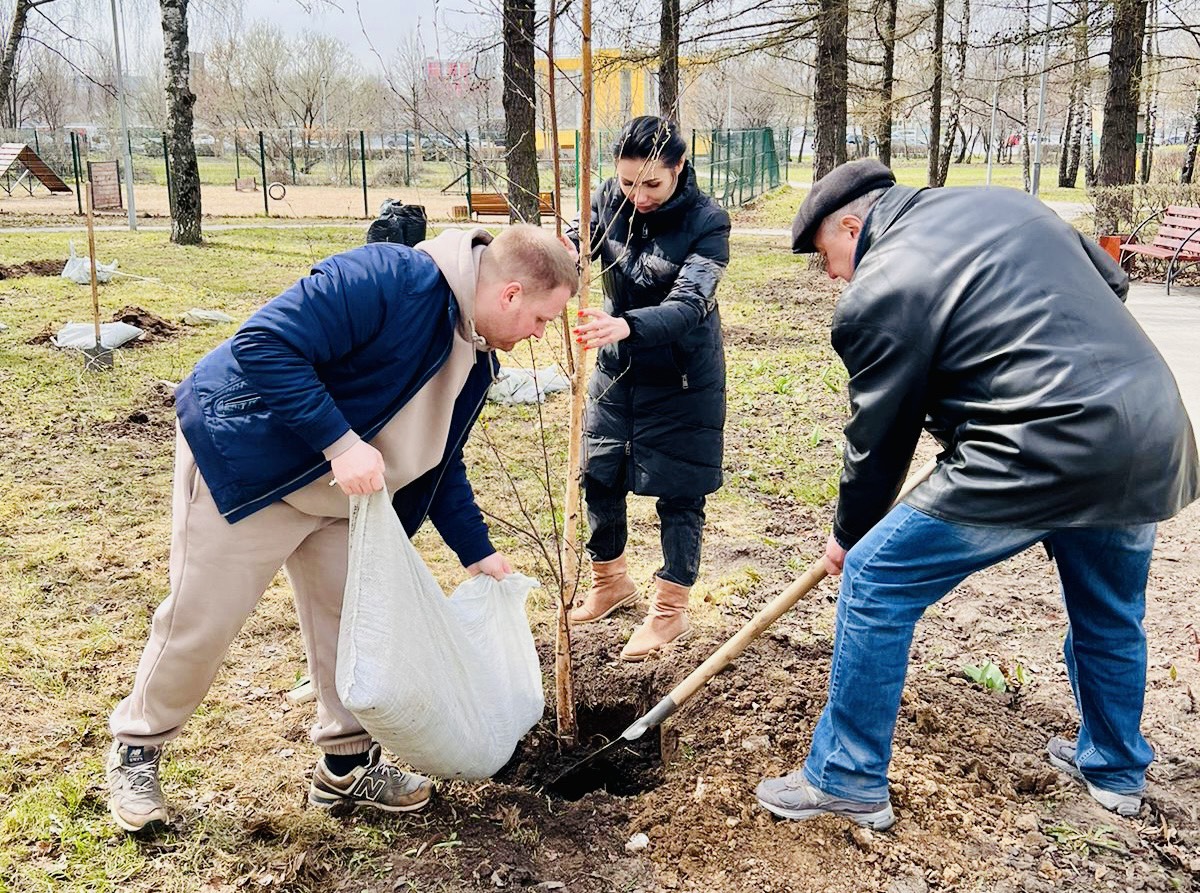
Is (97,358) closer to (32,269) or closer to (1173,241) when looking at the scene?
(32,269)

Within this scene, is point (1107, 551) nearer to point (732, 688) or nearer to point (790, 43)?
point (732, 688)

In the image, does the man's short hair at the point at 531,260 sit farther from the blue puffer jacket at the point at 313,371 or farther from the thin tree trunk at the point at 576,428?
the thin tree trunk at the point at 576,428

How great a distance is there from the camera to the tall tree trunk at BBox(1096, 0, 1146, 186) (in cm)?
1177

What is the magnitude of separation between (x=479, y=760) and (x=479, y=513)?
62 centimetres

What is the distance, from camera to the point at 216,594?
2.21m

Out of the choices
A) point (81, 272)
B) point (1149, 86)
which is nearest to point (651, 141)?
point (81, 272)

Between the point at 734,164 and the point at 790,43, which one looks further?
the point at 734,164

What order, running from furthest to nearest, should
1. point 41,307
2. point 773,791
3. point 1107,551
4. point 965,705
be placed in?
point 41,307, point 965,705, point 773,791, point 1107,551

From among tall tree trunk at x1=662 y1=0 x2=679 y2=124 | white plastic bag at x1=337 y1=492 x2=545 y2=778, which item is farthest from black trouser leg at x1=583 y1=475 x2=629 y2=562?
tall tree trunk at x1=662 y1=0 x2=679 y2=124

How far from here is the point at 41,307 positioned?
8727mm

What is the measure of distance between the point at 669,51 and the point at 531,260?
10483mm

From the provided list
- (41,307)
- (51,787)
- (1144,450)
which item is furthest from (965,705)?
(41,307)

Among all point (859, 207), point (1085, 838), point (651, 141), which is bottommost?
point (1085, 838)

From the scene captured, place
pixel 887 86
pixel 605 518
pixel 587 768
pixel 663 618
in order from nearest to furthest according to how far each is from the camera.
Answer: pixel 587 768
pixel 663 618
pixel 605 518
pixel 887 86
